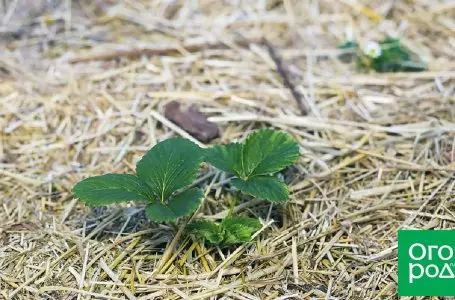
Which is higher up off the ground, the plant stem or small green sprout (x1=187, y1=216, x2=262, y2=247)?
the plant stem

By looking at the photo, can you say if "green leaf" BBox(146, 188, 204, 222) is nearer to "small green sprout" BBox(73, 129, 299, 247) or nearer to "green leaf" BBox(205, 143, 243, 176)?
"small green sprout" BBox(73, 129, 299, 247)

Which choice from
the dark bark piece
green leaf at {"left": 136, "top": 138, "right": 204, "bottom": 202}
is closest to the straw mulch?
the dark bark piece

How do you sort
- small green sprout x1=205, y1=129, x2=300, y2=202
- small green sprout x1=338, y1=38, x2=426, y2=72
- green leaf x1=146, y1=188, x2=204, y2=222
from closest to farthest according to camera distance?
green leaf x1=146, y1=188, x2=204, y2=222
small green sprout x1=205, y1=129, x2=300, y2=202
small green sprout x1=338, y1=38, x2=426, y2=72

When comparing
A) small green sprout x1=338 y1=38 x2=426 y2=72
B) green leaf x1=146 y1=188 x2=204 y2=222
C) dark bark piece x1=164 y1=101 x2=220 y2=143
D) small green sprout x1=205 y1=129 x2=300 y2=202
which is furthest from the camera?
small green sprout x1=338 y1=38 x2=426 y2=72

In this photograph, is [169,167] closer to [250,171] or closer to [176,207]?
[176,207]

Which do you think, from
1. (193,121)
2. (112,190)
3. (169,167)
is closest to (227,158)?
(169,167)
